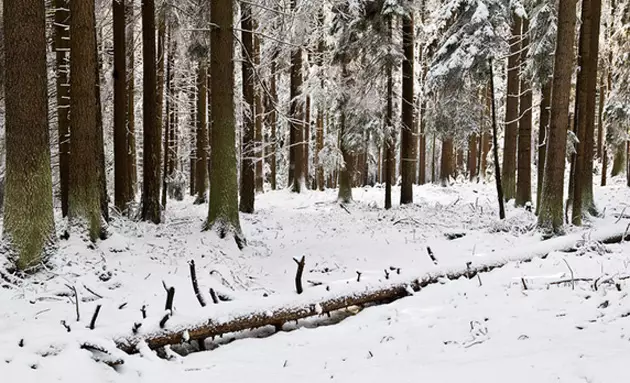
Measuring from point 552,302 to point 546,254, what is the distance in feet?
10.2

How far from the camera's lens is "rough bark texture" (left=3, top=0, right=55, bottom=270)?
6703 millimetres

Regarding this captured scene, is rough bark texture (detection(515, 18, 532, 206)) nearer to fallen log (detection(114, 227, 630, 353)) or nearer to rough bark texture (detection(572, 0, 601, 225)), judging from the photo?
rough bark texture (detection(572, 0, 601, 225))

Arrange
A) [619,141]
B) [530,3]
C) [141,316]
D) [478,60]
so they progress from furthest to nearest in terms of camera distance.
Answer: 1. [619,141]
2. [530,3]
3. [478,60]
4. [141,316]

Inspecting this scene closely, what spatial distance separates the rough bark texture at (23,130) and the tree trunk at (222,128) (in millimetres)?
4181

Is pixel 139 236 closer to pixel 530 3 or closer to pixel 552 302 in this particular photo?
pixel 552 302

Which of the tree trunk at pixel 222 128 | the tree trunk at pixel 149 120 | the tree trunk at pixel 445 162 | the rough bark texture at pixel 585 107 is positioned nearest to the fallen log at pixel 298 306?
the rough bark texture at pixel 585 107

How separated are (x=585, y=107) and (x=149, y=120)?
11.3m

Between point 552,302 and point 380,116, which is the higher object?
point 380,116

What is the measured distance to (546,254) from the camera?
349 inches

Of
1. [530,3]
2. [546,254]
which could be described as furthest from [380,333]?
[530,3]

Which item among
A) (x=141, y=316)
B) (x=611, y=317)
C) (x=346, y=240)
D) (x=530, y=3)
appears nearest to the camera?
(x=611, y=317)

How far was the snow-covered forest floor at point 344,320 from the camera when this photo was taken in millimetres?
4551

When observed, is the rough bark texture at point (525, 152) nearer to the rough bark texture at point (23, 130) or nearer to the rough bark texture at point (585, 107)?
the rough bark texture at point (585, 107)

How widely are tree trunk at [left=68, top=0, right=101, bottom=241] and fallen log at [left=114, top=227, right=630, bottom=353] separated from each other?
157 inches
